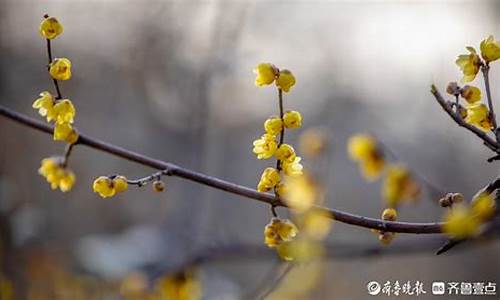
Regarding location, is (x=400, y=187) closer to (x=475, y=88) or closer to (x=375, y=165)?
(x=375, y=165)

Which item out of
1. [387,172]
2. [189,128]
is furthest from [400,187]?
[189,128]

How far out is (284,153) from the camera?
61cm

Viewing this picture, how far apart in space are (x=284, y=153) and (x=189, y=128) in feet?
6.08

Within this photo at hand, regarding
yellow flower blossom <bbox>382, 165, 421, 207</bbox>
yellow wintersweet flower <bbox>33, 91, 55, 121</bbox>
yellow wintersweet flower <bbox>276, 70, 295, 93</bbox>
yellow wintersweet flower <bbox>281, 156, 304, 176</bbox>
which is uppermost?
yellow flower blossom <bbox>382, 165, 421, 207</bbox>

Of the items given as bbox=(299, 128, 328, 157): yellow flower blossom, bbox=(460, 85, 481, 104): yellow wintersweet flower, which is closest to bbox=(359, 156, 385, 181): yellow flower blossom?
bbox=(299, 128, 328, 157): yellow flower blossom

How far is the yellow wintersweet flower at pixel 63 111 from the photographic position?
0.61 metres

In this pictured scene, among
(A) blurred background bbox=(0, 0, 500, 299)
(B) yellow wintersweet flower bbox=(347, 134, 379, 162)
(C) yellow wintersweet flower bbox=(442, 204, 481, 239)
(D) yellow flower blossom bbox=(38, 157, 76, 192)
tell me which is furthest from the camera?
(A) blurred background bbox=(0, 0, 500, 299)

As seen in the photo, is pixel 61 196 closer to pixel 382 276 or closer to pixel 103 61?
pixel 103 61

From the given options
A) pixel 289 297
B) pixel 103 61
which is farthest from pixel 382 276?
pixel 103 61

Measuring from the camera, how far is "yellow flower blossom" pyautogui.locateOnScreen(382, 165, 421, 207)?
0.88 metres

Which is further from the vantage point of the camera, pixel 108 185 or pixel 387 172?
pixel 387 172

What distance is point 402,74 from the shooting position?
11.4ft

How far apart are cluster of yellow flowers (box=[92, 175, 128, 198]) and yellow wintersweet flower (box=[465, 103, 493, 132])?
13.8 inches

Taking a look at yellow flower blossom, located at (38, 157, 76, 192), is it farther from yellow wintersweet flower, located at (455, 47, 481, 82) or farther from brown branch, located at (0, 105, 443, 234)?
yellow wintersweet flower, located at (455, 47, 481, 82)
